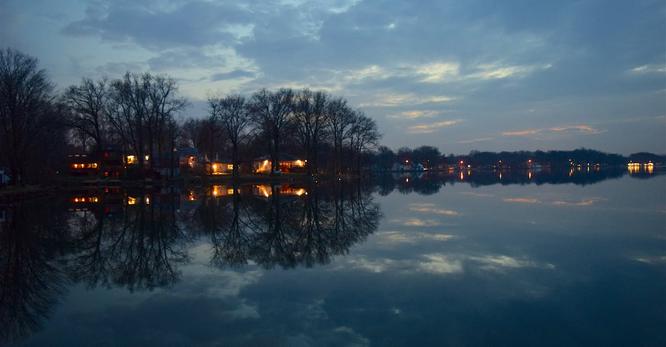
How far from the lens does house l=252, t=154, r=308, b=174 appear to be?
91812 millimetres

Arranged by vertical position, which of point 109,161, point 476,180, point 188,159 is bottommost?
point 476,180

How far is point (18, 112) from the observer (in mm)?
43906

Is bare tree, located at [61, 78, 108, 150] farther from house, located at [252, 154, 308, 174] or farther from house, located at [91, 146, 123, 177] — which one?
house, located at [252, 154, 308, 174]

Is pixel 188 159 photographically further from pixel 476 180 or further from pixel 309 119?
pixel 476 180

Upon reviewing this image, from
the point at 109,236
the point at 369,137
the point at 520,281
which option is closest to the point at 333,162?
the point at 369,137

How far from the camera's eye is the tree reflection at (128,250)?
36.0ft

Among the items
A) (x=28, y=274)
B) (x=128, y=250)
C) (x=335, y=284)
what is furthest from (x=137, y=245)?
(x=335, y=284)

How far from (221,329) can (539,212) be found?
69.6 feet

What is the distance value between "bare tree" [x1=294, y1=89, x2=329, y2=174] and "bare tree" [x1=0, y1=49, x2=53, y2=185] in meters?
40.8

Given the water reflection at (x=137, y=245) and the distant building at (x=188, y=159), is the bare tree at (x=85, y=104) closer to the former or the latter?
the distant building at (x=188, y=159)

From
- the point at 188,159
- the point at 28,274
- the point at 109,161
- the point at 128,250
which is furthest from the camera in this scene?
the point at 188,159

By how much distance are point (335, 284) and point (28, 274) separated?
8056 millimetres

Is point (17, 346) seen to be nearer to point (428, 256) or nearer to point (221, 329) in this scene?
point (221, 329)

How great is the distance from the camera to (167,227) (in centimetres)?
1911
